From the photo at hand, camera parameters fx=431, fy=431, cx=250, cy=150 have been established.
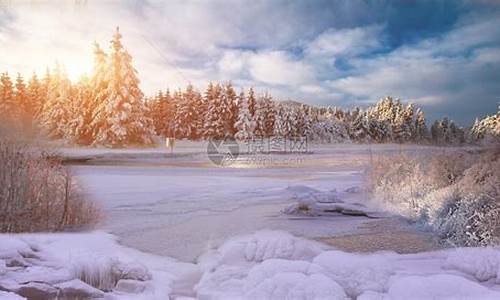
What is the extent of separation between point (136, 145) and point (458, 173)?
19.4 ft

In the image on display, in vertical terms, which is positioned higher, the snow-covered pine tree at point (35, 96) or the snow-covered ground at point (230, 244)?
the snow-covered pine tree at point (35, 96)

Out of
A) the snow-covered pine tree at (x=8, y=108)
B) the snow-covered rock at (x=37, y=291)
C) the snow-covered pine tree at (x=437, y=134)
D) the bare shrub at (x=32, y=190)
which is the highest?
the snow-covered pine tree at (x=8, y=108)

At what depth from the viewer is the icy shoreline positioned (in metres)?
3.01

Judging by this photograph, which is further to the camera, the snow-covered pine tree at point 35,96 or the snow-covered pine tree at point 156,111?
the snow-covered pine tree at point 156,111

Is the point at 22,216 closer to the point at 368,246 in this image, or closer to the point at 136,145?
the point at 136,145

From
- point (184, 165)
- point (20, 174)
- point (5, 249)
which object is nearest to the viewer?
point (5, 249)

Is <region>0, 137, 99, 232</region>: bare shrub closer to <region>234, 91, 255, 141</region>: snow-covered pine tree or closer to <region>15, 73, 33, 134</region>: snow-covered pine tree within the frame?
<region>15, 73, 33, 134</region>: snow-covered pine tree

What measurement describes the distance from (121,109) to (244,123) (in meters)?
1.42

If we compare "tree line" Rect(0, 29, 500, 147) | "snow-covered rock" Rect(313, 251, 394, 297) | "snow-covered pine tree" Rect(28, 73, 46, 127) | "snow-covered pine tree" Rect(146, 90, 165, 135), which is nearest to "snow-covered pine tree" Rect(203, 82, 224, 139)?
"tree line" Rect(0, 29, 500, 147)

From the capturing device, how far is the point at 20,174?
430 centimetres

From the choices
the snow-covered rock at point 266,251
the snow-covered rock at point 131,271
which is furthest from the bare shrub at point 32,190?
the snow-covered rock at point 266,251

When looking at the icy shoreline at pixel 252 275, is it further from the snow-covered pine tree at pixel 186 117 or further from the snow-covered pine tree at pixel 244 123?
the snow-covered pine tree at pixel 186 117

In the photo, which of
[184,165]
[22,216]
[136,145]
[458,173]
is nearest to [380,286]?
[136,145]

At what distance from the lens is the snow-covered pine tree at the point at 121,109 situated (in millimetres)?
4191
